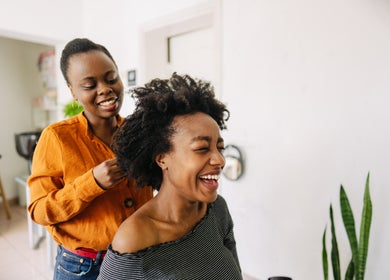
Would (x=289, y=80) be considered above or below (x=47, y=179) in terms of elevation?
above

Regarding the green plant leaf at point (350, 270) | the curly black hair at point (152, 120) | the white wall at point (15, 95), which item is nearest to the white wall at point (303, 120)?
the green plant leaf at point (350, 270)

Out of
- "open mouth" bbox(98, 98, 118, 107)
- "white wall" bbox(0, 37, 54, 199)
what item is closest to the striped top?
"open mouth" bbox(98, 98, 118, 107)

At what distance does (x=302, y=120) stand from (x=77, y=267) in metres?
1.54

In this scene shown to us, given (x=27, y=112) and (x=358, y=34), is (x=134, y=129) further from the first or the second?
(x=27, y=112)

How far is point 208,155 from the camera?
2.79ft

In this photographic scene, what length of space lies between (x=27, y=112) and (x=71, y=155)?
4.18 metres

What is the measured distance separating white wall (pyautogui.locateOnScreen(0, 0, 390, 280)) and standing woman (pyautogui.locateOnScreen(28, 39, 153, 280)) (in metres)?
1.28

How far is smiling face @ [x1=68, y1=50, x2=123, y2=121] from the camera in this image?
100 cm

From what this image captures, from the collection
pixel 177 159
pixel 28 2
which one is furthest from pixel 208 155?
pixel 28 2

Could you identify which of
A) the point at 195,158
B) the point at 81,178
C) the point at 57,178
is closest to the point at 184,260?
the point at 195,158

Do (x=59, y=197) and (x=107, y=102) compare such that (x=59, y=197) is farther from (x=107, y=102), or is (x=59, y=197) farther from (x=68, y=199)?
(x=107, y=102)

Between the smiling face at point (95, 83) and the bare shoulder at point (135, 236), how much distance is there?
0.40 metres

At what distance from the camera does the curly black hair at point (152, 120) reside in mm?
892

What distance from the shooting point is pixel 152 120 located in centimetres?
90
